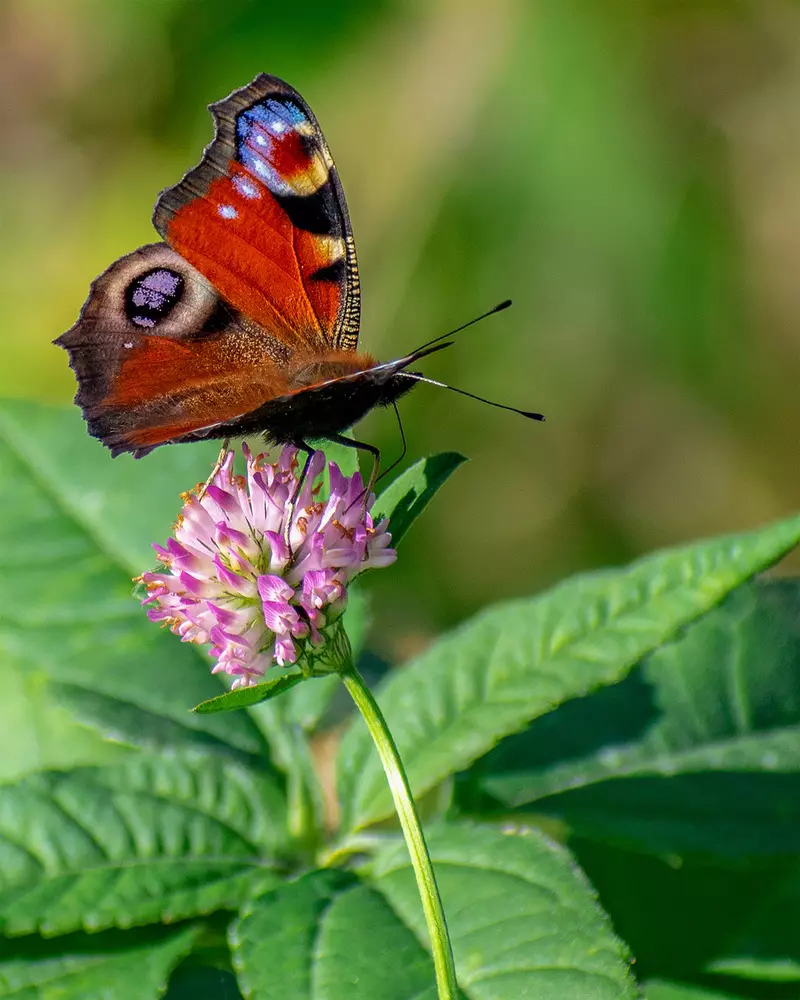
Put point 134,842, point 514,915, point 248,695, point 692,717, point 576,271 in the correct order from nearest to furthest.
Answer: point 248,695 < point 514,915 < point 134,842 < point 692,717 < point 576,271

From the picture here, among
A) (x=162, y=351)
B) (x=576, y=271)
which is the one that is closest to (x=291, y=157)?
(x=162, y=351)

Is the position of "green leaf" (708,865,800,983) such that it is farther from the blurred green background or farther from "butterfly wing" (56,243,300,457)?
the blurred green background

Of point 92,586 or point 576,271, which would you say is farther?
point 576,271

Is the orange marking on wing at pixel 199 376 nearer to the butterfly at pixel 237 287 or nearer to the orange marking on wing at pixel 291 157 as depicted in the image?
the butterfly at pixel 237 287

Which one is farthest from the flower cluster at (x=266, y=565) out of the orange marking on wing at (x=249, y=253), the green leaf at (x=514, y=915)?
the orange marking on wing at (x=249, y=253)

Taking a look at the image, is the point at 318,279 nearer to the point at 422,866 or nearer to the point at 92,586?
the point at 92,586

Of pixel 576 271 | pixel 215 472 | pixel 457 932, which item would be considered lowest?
pixel 457 932
